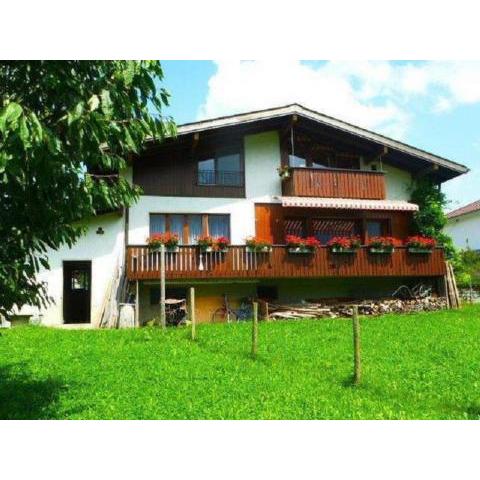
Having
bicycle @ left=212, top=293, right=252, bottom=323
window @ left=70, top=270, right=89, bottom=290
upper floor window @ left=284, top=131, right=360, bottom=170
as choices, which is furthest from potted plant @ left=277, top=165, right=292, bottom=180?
window @ left=70, top=270, right=89, bottom=290

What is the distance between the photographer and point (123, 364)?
9.38 m

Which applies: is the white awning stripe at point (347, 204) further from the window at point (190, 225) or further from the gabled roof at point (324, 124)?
the window at point (190, 225)

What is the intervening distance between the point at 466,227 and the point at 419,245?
10526 mm

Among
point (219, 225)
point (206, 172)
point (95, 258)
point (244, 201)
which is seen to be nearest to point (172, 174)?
point (206, 172)

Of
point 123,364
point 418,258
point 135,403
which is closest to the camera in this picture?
point 135,403

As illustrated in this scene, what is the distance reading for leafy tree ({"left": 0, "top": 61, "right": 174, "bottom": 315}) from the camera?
3732 mm

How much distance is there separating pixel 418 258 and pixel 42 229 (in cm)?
1670

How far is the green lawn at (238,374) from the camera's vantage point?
643 centimetres

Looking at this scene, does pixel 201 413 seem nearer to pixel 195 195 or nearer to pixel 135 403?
pixel 135 403

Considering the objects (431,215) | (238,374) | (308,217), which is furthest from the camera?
(431,215)

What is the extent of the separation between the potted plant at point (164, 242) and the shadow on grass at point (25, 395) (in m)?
7.93

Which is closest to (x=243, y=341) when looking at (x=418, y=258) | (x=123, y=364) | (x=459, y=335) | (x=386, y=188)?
(x=123, y=364)

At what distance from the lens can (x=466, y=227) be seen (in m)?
28.3

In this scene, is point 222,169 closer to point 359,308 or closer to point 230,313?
point 230,313
